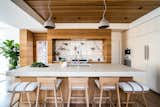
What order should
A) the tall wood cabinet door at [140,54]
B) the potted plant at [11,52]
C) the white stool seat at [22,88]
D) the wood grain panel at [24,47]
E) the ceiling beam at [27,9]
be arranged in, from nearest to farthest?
the white stool seat at [22,88] < the ceiling beam at [27,9] < the tall wood cabinet door at [140,54] < the wood grain panel at [24,47] < the potted plant at [11,52]

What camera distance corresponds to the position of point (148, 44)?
5.62 meters

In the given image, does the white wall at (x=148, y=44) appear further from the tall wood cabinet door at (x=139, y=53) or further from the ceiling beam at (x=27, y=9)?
the ceiling beam at (x=27, y=9)

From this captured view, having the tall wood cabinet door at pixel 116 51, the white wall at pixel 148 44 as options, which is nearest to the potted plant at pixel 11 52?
the tall wood cabinet door at pixel 116 51

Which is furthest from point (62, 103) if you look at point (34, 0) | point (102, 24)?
point (34, 0)

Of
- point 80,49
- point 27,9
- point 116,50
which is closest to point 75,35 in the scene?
point 80,49

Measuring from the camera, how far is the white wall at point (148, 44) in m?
5.06

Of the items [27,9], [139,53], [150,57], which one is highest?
[27,9]

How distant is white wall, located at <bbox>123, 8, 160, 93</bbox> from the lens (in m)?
5.06

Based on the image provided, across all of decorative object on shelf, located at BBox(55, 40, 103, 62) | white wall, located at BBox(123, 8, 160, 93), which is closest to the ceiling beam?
decorative object on shelf, located at BBox(55, 40, 103, 62)

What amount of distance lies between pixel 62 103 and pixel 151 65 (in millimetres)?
3170

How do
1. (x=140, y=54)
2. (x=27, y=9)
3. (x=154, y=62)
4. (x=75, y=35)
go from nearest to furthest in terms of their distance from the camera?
1. (x=27, y=9)
2. (x=154, y=62)
3. (x=140, y=54)
4. (x=75, y=35)

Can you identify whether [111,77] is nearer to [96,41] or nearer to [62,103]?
[62,103]

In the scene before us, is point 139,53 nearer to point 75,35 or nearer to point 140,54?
point 140,54

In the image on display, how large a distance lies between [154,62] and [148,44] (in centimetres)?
70
